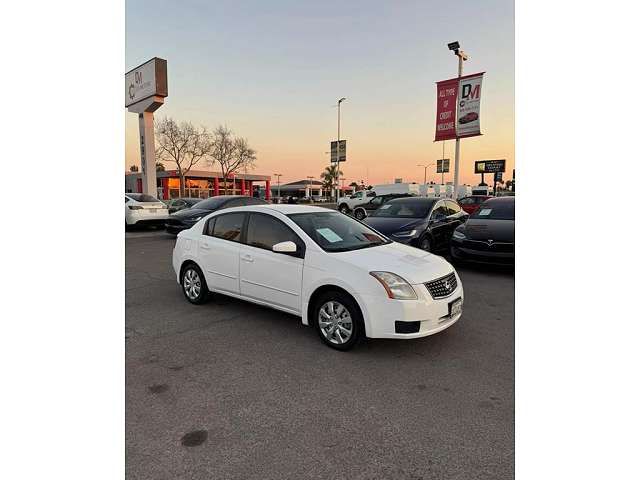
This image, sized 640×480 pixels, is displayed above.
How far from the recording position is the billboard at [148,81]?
24.8m

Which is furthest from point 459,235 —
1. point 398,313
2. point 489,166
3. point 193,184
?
point 489,166

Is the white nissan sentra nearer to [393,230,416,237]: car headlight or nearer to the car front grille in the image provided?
the car front grille

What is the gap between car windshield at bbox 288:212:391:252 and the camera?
14.8ft

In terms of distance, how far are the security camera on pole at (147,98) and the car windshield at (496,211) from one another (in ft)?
73.7

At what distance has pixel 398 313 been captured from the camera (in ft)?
12.3

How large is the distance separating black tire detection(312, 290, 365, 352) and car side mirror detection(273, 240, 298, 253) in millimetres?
589

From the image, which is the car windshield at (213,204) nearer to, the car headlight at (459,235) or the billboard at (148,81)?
the car headlight at (459,235)

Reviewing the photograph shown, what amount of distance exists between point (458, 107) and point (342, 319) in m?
15.8

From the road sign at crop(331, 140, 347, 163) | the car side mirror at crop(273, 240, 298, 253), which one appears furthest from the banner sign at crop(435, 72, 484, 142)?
the road sign at crop(331, 140, 347, 163)

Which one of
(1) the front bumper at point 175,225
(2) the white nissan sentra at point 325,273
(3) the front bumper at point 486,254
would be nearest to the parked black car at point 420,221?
(3) the front bumper at point 486,254

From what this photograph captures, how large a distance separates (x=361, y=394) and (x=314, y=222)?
2.25 m

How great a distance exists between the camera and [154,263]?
8.98 meters

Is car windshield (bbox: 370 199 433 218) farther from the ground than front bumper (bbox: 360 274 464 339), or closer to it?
farther from the ground
